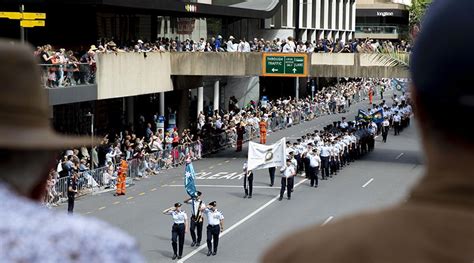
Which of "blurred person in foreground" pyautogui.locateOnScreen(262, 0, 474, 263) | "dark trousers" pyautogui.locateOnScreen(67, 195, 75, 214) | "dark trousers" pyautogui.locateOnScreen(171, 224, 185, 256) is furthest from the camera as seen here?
"dark trousers" pyautogui.locateOnScreen(67, 195, 75, 214)

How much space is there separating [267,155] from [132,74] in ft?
29.5

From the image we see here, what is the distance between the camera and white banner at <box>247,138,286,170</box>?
32.8 m

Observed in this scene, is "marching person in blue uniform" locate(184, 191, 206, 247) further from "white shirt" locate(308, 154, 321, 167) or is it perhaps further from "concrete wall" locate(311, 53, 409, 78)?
"concrete wall" locate(311, 53, 409, 78)

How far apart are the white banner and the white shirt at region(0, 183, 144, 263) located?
30521 mm

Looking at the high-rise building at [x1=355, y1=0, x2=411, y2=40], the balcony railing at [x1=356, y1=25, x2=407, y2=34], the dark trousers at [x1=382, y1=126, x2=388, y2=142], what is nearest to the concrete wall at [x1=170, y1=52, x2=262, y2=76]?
the dark trousers at [x1=382, y1=126, x2=388, y2=142]

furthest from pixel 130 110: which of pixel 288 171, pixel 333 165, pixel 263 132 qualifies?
pixel 288 171

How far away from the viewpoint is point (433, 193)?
83.3 inches

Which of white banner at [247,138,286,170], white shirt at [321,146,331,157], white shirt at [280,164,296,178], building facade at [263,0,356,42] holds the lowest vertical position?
white shirt at [280,164,296,178]

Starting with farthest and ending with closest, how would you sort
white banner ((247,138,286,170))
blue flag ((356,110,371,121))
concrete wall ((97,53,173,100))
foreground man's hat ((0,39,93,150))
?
blue flag ((356,110,371,121)) < concrete wall ((97,53,173,100)) < white banner ((247,138,286,170)) < foreground man's hat ((0,39,93,150))

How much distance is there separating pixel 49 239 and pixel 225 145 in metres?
46.1

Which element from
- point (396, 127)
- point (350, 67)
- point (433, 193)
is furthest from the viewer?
point (396, 127)

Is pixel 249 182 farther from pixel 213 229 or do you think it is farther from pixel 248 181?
pixel 213 229

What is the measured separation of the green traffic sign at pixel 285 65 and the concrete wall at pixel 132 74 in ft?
15.1

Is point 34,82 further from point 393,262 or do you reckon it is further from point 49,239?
point 393,262
